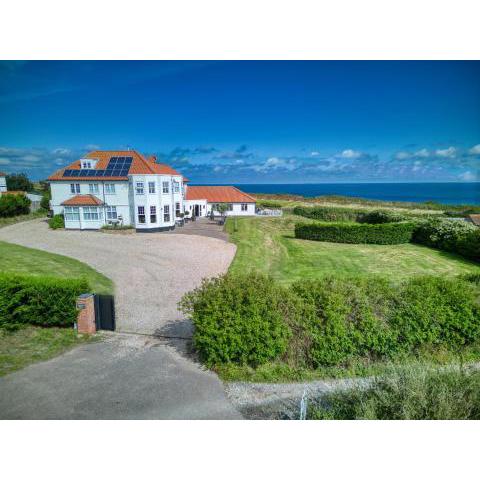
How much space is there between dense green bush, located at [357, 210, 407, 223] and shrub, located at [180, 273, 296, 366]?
17.8 metres

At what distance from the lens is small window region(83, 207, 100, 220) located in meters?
20.0

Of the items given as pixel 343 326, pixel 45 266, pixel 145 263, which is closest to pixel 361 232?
pixel 145 263

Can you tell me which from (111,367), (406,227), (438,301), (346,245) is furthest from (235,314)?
(406,227)

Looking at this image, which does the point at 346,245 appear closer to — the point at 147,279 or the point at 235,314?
the point at 147,279

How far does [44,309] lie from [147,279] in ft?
12.3

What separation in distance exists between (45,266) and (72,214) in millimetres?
11145

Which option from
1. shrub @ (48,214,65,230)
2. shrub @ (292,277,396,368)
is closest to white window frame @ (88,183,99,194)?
shrub @ (48,214,65,230)

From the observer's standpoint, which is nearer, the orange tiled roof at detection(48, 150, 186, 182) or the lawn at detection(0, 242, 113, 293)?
the lawn at detection(0, 242, 113, 293)

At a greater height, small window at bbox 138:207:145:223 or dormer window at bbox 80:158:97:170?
dormer window at bbox 80:158:97:170

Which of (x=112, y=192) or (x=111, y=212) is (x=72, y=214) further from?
(x=112, y=192)

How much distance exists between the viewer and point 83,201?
64.6 feet

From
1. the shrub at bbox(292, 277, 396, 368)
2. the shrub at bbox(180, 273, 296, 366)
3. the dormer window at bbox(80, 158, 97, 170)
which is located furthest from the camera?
the dormer window at bbox(80, 158, 97, 170)

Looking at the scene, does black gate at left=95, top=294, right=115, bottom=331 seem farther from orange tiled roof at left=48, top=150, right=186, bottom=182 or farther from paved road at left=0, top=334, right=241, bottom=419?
orange tiled roof at left=48, top=150, right=186, bottom=182

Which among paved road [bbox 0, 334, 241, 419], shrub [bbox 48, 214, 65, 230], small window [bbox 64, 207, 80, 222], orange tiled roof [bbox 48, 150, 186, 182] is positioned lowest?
paved road [bbox 0, 334, 241, 419]
